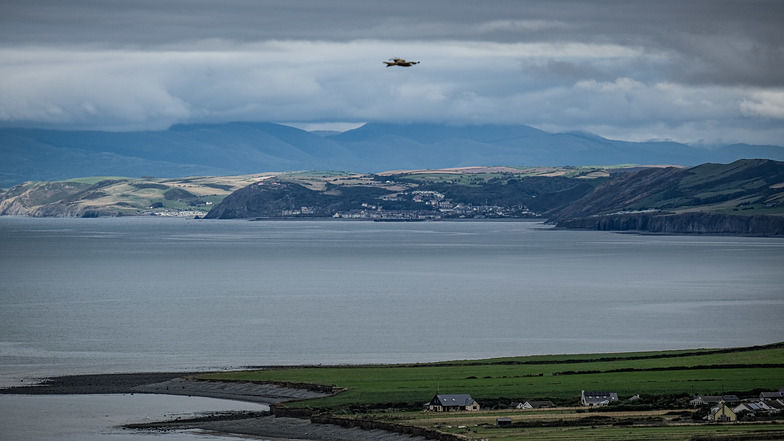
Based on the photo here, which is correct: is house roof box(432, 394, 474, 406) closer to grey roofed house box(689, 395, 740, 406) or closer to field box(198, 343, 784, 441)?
field box(198, 343, 784, 441)

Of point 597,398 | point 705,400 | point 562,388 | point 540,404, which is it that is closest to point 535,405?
point 540,404

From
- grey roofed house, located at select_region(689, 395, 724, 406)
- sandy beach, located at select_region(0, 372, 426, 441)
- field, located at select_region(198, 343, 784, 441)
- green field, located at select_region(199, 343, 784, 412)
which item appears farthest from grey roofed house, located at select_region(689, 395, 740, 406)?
sandy beach, located at select_region(0, 372, 426, 441)

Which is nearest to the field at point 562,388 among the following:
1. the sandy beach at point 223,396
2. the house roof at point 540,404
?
the house roof at point 540,404

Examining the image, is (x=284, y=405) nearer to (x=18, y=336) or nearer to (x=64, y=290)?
(x=18, y=336)

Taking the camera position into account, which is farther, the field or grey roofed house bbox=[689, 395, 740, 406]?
grey roofed house bbox=[689, 395, 740, 406]

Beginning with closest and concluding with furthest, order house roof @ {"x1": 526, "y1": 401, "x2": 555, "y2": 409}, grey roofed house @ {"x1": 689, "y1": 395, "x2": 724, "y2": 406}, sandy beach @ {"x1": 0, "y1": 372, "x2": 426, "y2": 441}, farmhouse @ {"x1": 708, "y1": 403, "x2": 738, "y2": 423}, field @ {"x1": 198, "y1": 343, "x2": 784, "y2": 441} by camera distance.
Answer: field @ {"x1": 198, "y1": 343, "x2": 784, "y2": 441}
farmhouse @ {"x1": 708, "y1": 403, "x2": 738, "y2": 423}
sandy beach @ {"x1": 0, "y1": 372, "x2": 426, "y2": 441}
grey roofed house @ {"x1": 689, "y1": 395, "x2": 724, "y2": 406}
house roof @ {"x1": 526, "y1": 401, "x2": 555, "y2": 409}

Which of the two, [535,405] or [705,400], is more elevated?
[705,400]

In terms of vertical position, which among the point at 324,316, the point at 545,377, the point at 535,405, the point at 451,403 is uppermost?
the point at 324,316

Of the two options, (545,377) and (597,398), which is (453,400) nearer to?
(597,398)
